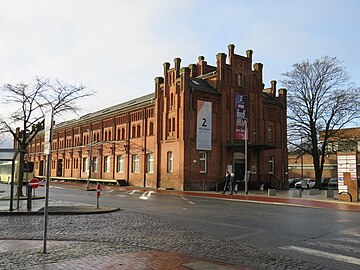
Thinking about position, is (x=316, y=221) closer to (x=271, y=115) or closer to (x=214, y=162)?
(x=214, y=162)

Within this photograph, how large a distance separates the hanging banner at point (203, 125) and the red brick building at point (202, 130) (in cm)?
11

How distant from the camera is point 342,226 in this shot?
13.3 meters

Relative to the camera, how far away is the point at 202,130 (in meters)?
40.3

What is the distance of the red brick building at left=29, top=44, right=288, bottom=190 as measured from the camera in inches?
1571

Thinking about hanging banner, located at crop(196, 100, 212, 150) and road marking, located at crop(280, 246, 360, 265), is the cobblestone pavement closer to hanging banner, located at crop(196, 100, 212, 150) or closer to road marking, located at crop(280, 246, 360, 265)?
road marking, located at crop(280, 246, 360, 265)

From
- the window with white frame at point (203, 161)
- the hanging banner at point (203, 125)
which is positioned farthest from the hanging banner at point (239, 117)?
the window with white frame at point (203, 161)

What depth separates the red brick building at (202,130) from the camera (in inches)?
1571

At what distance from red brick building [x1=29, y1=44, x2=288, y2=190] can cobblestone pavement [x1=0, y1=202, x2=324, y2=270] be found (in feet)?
88.9

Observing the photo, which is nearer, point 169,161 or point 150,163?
point 169,161

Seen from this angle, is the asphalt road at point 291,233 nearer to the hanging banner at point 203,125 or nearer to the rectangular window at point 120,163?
the hanging banner at point 203,125

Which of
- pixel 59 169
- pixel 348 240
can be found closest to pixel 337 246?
pixel 348 240

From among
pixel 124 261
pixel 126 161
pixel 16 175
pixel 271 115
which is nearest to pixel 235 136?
pixel 271 115

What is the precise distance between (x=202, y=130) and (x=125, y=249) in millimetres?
32048

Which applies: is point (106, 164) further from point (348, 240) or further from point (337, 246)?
point (337, 246)
